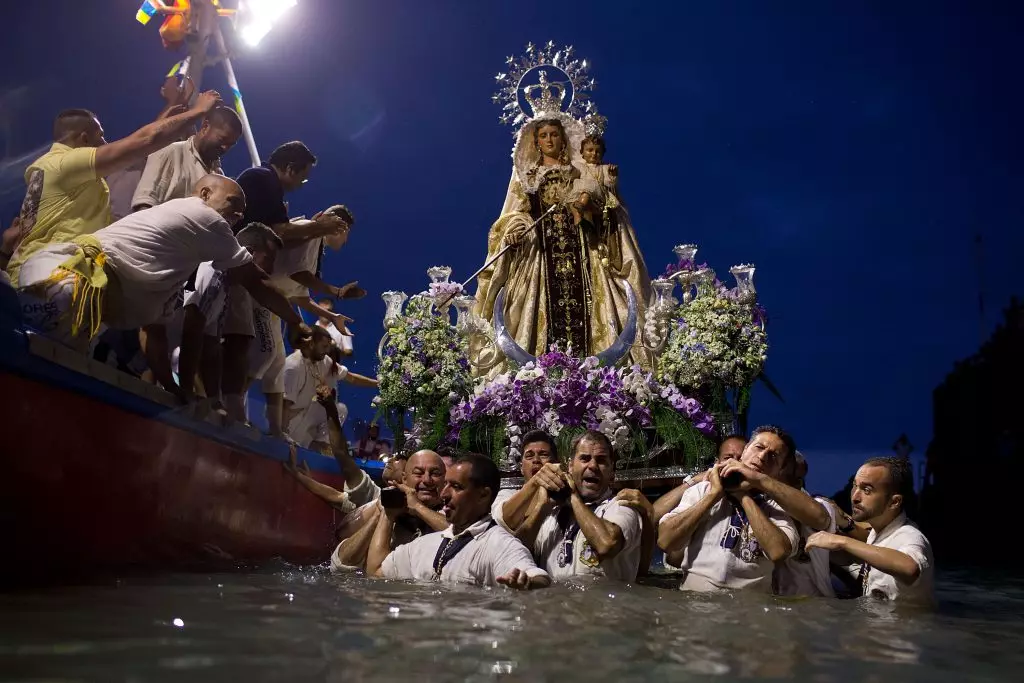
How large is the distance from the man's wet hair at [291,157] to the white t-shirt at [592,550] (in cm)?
274

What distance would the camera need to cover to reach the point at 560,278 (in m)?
9.68

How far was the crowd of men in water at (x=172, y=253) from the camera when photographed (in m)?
3.56

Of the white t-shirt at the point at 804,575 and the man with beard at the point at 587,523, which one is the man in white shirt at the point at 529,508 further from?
the white t-shirt at the point at 804,575

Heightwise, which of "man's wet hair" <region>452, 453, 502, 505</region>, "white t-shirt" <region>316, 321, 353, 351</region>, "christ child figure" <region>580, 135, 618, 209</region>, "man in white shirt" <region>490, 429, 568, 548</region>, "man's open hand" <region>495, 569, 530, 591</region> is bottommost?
"man's open hand" <region>495, 569, 530, 591</region>

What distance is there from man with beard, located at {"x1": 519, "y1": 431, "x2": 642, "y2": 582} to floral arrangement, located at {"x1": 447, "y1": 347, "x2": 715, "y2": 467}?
7.80ft

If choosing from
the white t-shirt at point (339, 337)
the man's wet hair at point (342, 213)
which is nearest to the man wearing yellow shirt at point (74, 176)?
the man's wet hair at point (342, 213)

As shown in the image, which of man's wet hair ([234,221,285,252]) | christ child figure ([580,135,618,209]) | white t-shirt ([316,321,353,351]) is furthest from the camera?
christ child figure ([580,135,618,209])

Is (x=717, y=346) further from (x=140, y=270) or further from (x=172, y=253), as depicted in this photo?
(x=140, y=270)

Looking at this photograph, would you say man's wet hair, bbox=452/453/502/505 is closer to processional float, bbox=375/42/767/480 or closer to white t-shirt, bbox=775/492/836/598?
white t-shirt, bbox=775/492/836/598

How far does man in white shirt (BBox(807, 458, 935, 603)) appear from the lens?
369cm

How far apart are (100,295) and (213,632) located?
1719 millimetres

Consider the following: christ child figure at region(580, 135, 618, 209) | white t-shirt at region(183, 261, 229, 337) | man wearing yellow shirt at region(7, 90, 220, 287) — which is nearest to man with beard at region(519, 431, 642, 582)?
white t-shirt at region(183, 261, 229, 337)

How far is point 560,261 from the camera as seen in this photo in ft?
32.1

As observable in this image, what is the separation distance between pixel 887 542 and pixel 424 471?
214 centimetres
